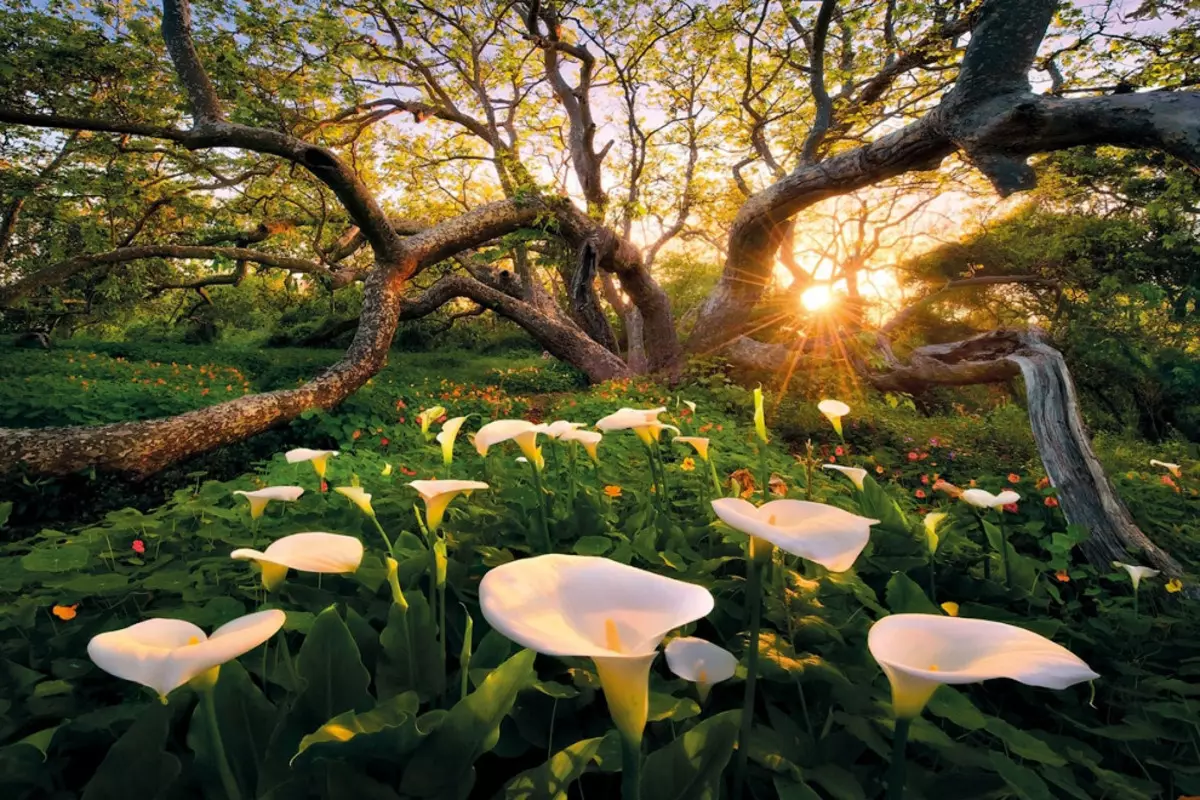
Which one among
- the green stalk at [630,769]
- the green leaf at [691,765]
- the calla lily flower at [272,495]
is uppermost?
the calla lily flower at [272,495]

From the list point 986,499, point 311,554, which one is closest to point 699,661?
point 311,554

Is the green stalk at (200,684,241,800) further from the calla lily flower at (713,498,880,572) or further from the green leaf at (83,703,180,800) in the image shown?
the calla lily flower at (713,498,880,572)

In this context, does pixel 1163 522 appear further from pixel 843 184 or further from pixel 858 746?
pixel 843 184

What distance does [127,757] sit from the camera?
0.81 metres

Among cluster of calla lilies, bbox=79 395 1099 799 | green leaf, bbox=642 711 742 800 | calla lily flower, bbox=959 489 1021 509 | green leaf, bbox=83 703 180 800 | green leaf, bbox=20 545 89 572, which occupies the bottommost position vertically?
green leaf, bbox=642 711 742 800

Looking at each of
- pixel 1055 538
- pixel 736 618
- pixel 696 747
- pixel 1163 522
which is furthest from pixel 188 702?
pixel 1163 522

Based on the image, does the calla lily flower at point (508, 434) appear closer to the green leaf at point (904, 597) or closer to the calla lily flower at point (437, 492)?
the calla lily flower at point (437, 492)

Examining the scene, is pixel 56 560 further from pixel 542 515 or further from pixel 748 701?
pixel 748 701

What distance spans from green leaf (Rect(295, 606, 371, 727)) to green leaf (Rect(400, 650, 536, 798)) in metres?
0.18

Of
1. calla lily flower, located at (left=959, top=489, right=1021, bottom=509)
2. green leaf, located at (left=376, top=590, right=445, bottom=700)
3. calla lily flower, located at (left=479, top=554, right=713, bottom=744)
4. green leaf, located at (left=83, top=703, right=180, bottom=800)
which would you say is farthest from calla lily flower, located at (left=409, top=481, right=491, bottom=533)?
calla lily flower, located at (left=959, top=489, right=1021, bottom=509)

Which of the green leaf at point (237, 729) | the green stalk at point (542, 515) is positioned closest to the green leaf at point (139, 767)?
the green leaf at point (237, 729)

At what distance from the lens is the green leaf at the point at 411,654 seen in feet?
3.30

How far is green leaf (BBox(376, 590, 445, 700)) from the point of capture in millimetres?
1006

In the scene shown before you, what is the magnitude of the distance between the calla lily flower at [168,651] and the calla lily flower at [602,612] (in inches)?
11.6
